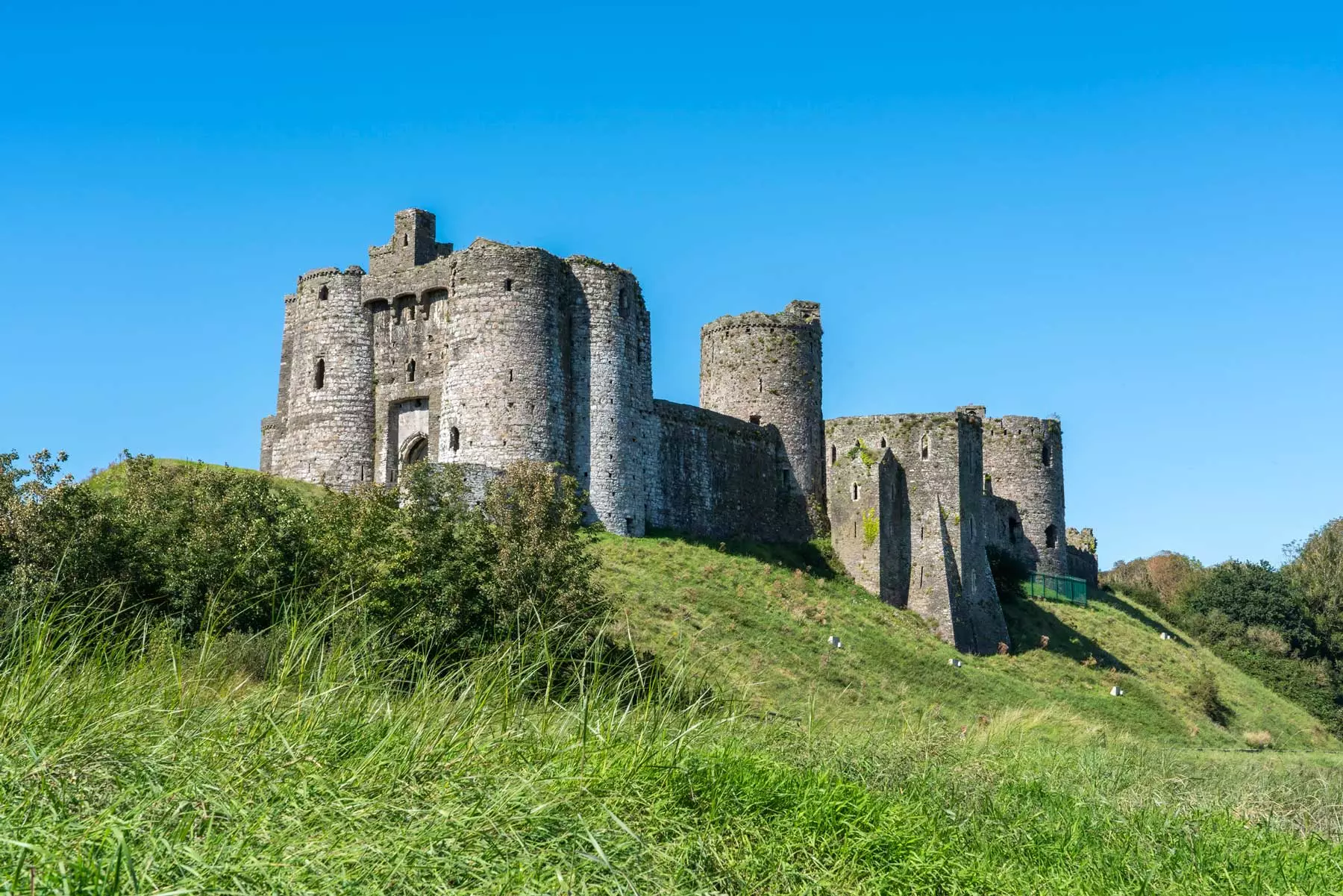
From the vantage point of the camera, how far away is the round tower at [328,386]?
36.3 metres

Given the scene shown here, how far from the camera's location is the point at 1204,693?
3944 centimetres

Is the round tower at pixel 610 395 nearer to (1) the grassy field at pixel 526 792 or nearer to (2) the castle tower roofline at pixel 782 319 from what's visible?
(2) the castle tower roofline at pixel 782 319

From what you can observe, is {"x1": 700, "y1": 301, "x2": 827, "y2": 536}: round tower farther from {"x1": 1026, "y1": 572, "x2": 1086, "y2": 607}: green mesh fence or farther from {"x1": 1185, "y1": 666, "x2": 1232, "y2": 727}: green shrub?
{"x1": 1185, "y1": 666, "x2": 1232, "y2": 727}: green shrub

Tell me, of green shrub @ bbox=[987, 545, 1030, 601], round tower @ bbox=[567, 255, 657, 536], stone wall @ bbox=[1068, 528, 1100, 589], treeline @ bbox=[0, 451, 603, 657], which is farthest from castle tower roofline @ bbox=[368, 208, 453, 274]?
stone wall @ bbox=[1068, 528, 1100, 589]

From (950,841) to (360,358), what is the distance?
28.4m

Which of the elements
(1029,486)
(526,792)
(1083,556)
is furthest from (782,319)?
(526,792)

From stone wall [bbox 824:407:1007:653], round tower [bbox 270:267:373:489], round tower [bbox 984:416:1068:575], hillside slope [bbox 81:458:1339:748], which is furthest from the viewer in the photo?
round tower [bbox 984:416:1068:575]

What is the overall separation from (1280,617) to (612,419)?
3137cm

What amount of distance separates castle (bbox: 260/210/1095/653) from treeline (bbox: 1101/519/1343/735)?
1252 centimetres

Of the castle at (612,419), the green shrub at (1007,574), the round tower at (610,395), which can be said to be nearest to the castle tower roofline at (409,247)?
the castle at (612,419)

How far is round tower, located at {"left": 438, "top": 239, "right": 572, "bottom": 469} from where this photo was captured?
33.8 m

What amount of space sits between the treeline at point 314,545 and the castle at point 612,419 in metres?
7.22

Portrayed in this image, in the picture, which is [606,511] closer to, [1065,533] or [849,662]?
[849,662]

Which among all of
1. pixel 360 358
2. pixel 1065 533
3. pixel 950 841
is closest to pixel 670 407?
pixel 360 358
